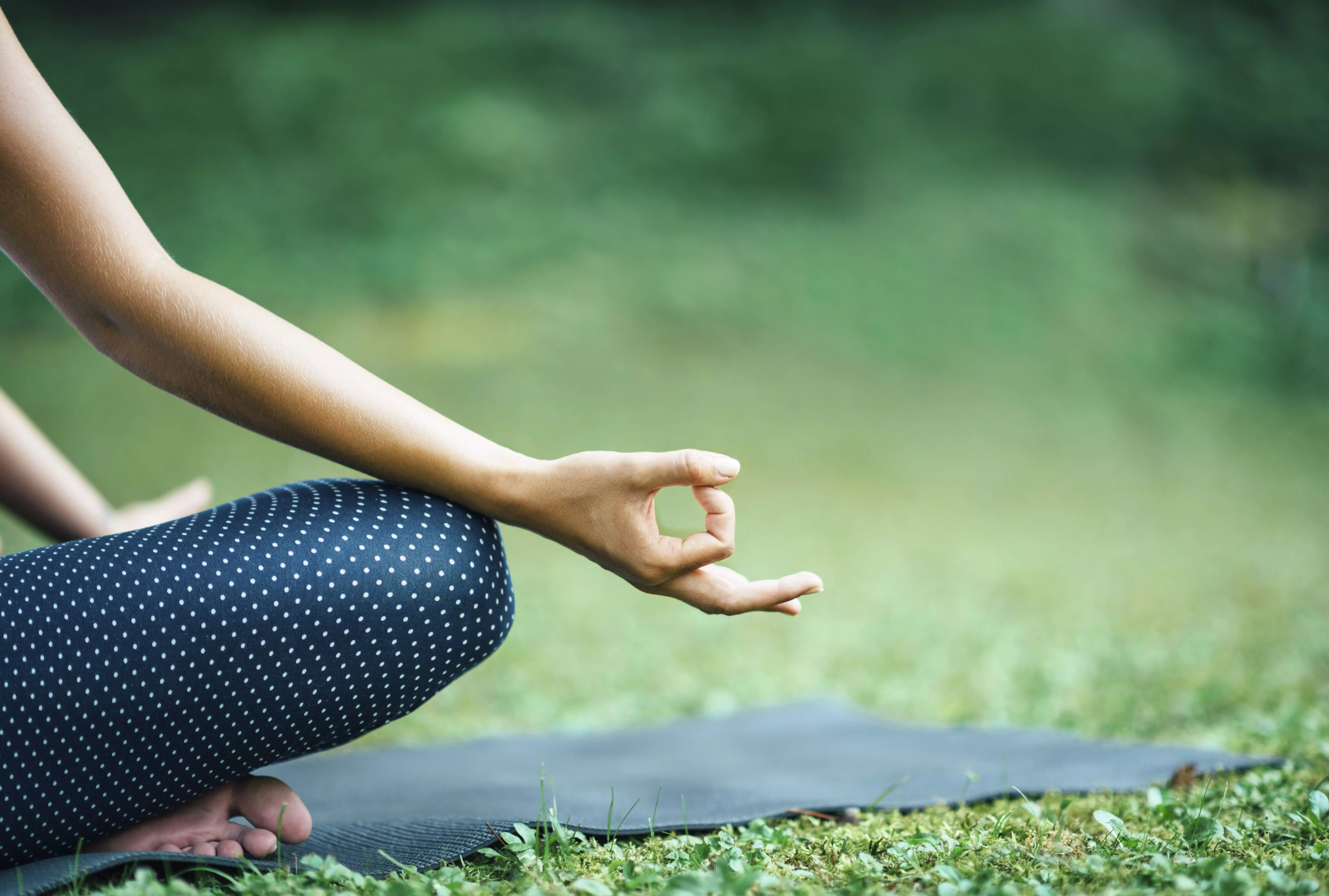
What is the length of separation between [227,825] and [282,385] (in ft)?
1.68

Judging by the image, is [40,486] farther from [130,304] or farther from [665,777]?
[665,777]

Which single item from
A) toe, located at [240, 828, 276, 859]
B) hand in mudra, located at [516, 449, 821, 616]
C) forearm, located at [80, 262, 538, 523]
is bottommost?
toe, located at [240, 828, 276, 859]

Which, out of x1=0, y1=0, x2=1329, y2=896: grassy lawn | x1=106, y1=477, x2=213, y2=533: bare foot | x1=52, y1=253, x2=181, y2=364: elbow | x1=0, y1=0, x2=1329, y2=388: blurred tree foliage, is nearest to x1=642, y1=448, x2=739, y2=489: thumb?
x1=0, y1=0, x2=1329, y2=896: grassy lawn

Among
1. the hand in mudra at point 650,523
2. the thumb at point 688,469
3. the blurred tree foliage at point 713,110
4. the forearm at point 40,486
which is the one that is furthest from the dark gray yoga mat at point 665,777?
the blurred tree foliage at point 713,110

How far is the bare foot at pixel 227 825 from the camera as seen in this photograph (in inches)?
42.2

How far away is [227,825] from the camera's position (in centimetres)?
111

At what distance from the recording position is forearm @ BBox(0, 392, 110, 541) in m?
1.65

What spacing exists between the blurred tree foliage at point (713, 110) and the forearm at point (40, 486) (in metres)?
7.87

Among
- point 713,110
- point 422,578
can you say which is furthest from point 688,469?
point 713,110

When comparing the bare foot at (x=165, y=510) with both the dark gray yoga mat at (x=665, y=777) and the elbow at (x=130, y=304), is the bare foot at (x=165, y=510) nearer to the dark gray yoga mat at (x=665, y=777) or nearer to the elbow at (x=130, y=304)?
the dark gray yoga mat at (x=665, y=777)

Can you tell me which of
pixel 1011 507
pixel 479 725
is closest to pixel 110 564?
pixel 479 725

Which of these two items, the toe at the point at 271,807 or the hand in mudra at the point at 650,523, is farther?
the toe at the point at 271,807

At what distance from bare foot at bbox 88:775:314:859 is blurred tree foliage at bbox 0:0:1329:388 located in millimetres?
8639

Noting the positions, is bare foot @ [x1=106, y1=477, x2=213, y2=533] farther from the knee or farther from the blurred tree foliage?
the blurred tree foliage
